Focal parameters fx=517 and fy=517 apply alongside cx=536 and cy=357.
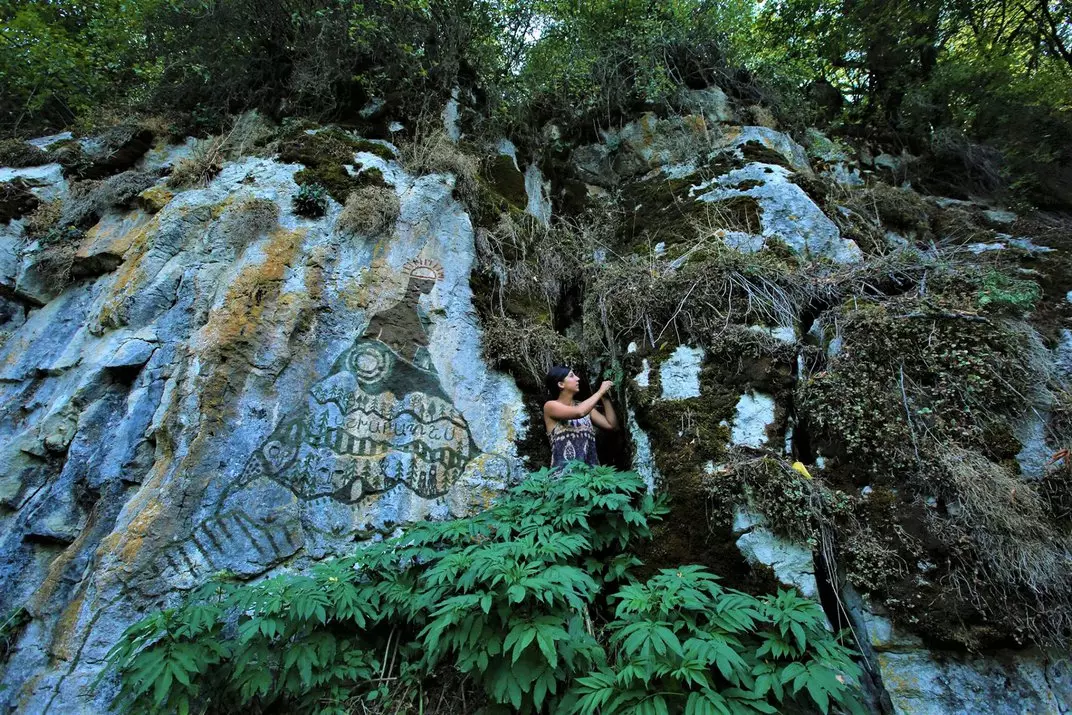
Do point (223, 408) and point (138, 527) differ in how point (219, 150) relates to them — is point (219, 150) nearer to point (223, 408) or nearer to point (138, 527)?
point (223, 408)

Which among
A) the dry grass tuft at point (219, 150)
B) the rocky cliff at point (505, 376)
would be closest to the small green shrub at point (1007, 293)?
the rocky cliff at point (505, 376)

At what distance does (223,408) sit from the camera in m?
4.28

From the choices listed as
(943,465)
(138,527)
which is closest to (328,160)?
(138,527)

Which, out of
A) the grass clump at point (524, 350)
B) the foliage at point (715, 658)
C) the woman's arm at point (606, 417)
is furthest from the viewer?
the grass clump at point (524, 350)

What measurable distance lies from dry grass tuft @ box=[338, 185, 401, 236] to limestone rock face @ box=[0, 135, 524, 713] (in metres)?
0.10

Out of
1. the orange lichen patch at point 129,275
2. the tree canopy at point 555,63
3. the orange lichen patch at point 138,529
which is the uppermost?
the tree canopy at point 555,63

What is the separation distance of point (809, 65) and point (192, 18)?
936 centimetres

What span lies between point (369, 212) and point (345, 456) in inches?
105

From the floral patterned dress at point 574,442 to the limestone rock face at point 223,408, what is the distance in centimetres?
45

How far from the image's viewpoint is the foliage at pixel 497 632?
2730 millimetres

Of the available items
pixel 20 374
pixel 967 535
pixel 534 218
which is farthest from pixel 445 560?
pixel 20 374

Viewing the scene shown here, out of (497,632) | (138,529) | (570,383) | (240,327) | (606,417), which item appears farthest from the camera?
(606,417)

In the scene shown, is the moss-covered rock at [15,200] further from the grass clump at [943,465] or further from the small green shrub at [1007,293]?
the small green shrub at [1007,293]

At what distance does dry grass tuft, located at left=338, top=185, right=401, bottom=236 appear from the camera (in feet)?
18.1
